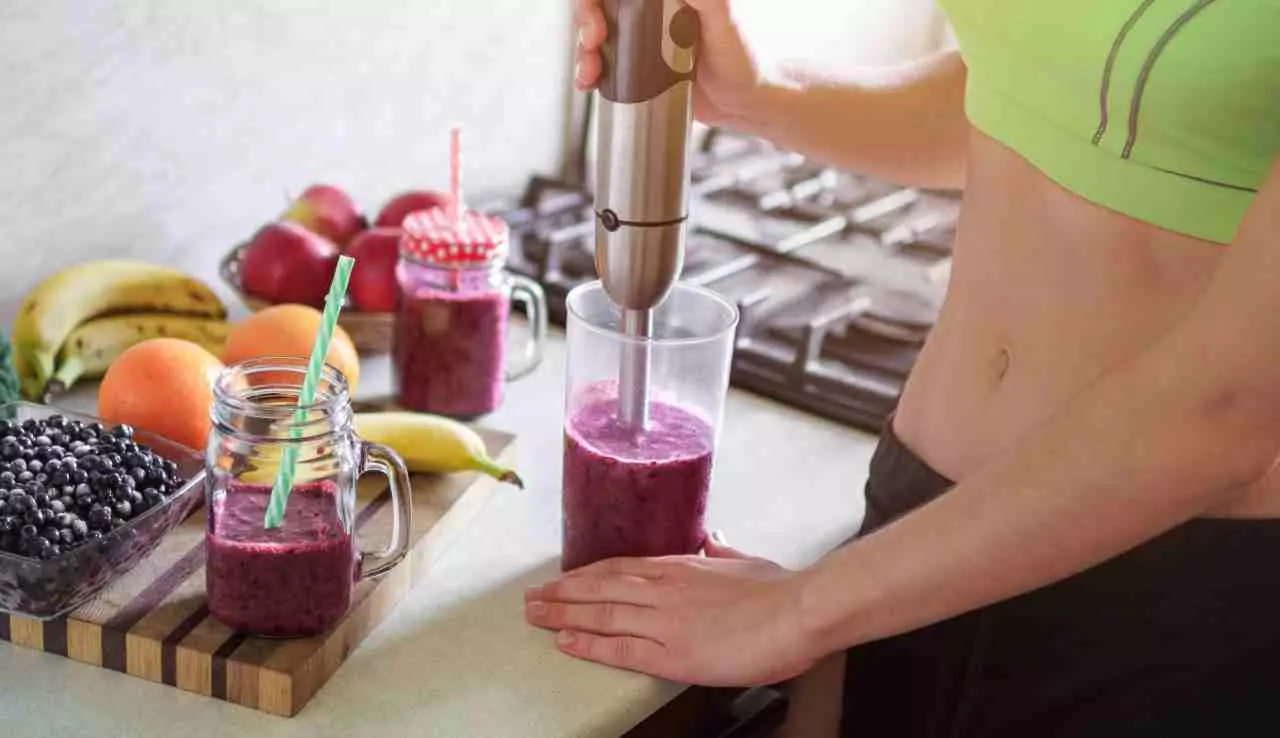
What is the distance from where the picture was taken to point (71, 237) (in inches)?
49.3

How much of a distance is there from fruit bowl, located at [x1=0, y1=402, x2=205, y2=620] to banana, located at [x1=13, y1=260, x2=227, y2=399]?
0.99 ft

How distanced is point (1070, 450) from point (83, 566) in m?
0.58

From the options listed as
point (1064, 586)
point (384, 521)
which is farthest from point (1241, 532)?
point (384, 521)

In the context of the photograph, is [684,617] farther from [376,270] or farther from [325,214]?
[325,214]

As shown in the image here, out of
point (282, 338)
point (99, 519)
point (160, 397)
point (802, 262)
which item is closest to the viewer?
point (99, 519)

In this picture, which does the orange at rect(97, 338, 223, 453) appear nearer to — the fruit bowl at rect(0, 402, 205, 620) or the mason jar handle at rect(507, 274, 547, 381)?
the fruit bowl at rect(0, 402, 205, 620)

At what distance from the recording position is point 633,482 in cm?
96

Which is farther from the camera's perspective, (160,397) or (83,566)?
(160,397)

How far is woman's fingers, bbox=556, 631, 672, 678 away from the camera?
89 centimetres

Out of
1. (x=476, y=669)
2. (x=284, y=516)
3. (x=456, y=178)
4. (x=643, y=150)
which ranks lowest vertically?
(x=476, y=669)

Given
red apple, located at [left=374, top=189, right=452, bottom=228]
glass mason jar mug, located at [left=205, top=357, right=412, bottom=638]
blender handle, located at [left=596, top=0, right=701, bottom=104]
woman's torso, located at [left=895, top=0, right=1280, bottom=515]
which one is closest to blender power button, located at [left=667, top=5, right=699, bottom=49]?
blender handle, located at [left=596, top=0, right=701, bottom=104]

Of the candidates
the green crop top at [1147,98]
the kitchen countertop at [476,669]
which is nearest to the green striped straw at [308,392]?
the kitchen countertop at [476,669]

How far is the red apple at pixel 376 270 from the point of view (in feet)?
4.25

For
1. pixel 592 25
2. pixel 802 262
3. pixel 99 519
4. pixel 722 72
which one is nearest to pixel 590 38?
pixel 592 25
